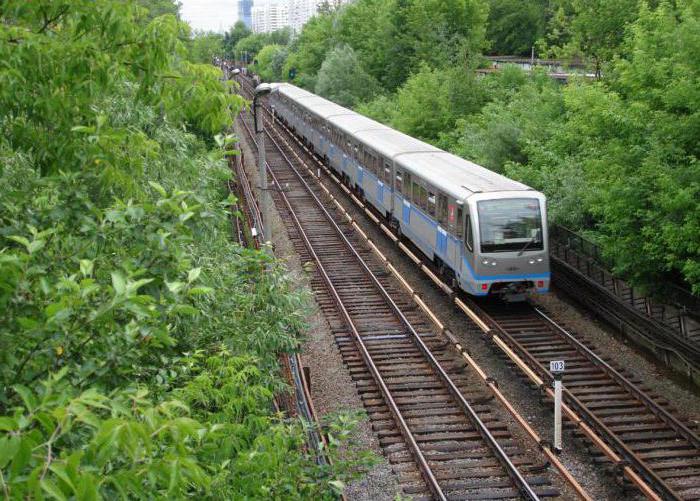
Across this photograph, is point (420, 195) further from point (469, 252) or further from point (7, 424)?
point (7, 424)

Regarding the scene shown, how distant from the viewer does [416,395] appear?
13.8m

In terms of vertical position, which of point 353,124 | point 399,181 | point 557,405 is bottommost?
point 557,405

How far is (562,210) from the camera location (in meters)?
19.9

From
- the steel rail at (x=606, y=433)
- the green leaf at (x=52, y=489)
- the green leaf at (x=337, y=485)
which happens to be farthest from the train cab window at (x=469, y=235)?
the green leaf at (x=52, y=489)

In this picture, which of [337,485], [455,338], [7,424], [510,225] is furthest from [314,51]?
[7,424]

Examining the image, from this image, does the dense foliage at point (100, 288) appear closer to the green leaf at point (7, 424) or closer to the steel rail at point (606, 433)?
the green leaf at point (7, 424)

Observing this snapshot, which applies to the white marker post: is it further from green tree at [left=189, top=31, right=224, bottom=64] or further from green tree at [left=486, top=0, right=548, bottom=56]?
green tree at [left=486, top=0, right=548, bottom=56]

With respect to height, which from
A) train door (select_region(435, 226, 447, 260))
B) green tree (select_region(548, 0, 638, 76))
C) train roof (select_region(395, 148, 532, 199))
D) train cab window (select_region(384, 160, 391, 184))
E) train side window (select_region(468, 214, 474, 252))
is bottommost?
train door (select_region(435, 226, 447, 260))

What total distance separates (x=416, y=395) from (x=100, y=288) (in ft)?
33.4

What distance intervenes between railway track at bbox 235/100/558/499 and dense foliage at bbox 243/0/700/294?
4190 millimetres

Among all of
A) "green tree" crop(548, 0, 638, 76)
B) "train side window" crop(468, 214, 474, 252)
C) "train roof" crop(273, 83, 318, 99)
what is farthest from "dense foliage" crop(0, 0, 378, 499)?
"train roof" crop(273, 83, 318, 99)

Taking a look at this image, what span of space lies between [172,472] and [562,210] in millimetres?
17702

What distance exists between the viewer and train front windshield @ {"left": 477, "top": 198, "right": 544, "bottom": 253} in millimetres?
16266

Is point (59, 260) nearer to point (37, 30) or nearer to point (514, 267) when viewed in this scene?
point (37, 30)
